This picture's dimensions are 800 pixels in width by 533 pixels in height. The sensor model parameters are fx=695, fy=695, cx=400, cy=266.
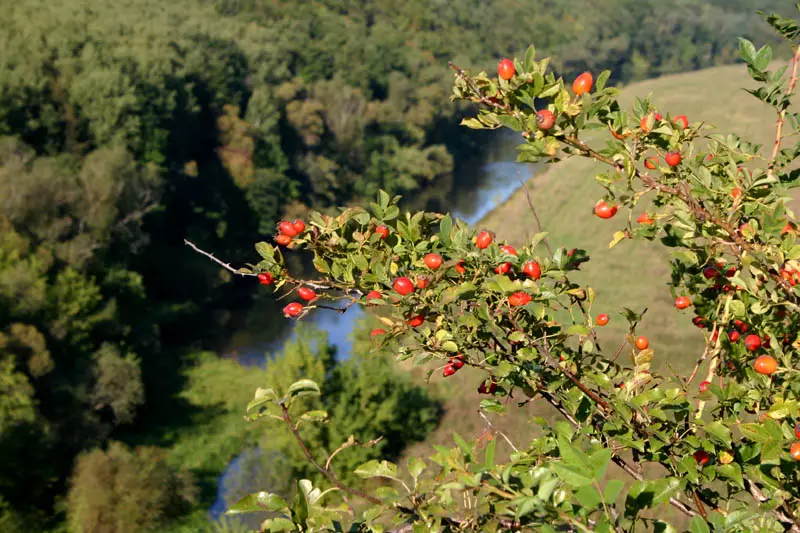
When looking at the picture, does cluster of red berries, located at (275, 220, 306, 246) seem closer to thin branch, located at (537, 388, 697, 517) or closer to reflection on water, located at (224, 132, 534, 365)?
thin branch, located at (537, 388, 697, 517)

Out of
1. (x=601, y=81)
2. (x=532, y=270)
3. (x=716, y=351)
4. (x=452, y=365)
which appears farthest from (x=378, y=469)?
(x=716, y=351)

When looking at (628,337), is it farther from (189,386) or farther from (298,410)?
(189,386)

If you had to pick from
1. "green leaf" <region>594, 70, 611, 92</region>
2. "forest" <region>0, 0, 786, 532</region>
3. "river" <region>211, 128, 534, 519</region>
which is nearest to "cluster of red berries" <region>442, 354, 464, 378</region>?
"green leaf" <region>594, 70, 611, 92</region>

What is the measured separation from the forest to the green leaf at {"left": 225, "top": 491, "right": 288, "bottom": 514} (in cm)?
1190

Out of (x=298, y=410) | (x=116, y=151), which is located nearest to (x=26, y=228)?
(x=116, y=151)

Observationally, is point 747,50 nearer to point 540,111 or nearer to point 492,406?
point 540,111

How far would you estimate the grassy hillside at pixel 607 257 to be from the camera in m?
12.0

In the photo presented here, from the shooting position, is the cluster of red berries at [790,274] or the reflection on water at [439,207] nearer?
the cluster of red berries at [790,274]


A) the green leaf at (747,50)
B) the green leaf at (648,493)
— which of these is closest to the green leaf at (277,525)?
the green leaf at (648,493)

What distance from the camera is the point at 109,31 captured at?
32906mm

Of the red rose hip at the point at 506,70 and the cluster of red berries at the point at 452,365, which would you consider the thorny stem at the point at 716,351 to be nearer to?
Answer: the cluster of red berries at the point at 452,365

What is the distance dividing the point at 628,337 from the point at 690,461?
0.75 meters

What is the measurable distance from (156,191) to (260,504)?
27052 millimetres

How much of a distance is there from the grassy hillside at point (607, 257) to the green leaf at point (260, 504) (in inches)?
54.7
